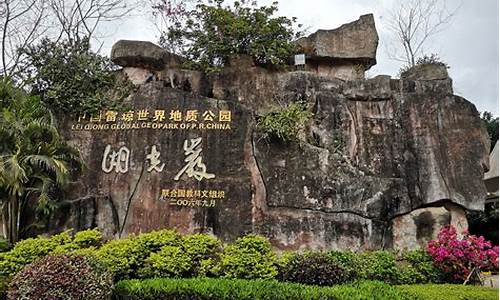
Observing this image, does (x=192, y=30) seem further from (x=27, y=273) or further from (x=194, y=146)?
(x=27, y=273)

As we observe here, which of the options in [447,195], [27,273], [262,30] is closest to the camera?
[27,273]

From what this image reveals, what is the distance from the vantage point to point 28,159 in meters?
6.95

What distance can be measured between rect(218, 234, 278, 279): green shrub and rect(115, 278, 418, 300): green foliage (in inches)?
32.5

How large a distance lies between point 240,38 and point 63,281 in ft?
17.8

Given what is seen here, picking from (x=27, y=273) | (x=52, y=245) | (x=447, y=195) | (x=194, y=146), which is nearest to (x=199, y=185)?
(x=194, y=146)

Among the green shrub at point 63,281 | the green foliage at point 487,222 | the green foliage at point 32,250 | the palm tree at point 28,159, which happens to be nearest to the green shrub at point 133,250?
the green foliage at point 32,250

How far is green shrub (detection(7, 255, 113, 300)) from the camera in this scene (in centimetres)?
489

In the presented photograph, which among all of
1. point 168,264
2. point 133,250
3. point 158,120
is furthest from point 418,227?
point 158,120

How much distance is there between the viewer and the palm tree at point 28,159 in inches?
273

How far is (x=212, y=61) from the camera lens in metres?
8.70

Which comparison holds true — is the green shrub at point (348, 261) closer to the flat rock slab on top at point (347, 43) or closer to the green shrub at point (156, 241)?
the green shrub at point (156, 241)

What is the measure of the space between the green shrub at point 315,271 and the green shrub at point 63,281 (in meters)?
2.36

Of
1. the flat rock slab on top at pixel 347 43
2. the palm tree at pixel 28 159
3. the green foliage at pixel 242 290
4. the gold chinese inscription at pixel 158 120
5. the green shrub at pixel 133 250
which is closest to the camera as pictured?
the green foliage at pixel 242 290

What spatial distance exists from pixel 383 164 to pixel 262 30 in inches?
129
